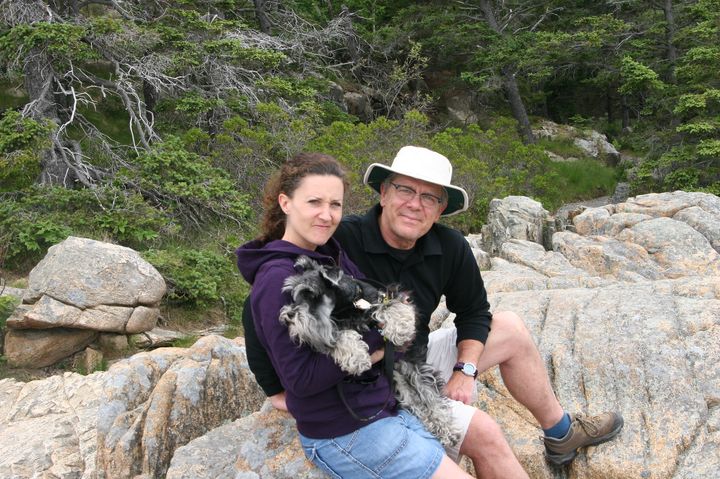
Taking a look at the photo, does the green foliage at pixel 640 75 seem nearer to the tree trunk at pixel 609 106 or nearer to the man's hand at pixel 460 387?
the tree trunk at pixel 609 106

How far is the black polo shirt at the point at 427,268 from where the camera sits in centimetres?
308

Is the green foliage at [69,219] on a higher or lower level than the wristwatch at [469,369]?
lower

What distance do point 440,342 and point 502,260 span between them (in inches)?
188

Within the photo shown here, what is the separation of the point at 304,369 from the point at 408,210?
1140mm

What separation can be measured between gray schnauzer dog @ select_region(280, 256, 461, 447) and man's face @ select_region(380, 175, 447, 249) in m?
0.54

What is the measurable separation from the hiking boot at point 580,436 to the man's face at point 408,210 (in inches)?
55.7

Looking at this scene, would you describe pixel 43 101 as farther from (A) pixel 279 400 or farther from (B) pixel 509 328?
(B) pixel 509 328

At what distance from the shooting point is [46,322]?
266 inches

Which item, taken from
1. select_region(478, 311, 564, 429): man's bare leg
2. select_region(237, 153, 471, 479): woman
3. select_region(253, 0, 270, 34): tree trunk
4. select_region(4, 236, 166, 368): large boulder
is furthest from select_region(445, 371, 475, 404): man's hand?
select_region(253, 0, 270, 34): tree trunk

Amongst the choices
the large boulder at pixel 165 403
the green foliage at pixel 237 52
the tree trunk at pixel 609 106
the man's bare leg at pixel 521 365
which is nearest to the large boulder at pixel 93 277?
the large boulder at pixel 165 403

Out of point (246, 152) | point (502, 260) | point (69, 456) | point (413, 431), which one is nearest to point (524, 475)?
point (413, 431)

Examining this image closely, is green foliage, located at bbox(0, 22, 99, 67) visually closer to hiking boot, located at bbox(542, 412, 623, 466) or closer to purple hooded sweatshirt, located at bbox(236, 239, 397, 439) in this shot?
purple hooded sweatshirt, located at bbox(236, 239, 397, 439)

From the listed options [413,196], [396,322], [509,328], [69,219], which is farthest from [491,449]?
[69,219]

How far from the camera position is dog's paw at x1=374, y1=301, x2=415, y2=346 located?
231cm
